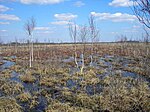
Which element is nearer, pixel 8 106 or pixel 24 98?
pixel 8 106

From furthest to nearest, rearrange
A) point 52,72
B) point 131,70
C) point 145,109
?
point 131,70
point 52,72
point 145,109

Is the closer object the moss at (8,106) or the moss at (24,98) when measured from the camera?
the moss at (8,106)

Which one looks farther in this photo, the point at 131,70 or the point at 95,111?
the point at 131,70

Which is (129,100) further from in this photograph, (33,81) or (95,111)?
(33,81)

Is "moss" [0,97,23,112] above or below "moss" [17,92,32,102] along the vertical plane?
above

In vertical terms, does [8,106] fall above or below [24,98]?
above

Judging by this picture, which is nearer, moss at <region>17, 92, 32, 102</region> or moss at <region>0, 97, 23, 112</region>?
moss at <region>0, 97, 23, 112</region>

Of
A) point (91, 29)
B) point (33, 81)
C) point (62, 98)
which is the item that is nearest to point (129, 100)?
point (62, 98)

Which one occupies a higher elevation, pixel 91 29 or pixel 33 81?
pixel 91 29

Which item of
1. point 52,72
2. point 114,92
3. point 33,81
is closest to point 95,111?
point 114,92

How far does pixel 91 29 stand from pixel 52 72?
27.7 feet

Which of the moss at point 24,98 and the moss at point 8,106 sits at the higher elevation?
the moss at point 8,106

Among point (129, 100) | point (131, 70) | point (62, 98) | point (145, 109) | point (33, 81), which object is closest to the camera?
point (145, 109)

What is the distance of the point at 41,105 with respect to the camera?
13586 millimetres
